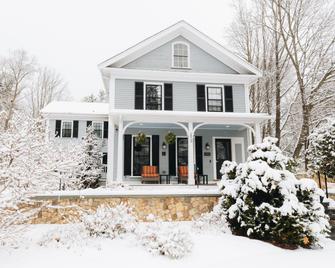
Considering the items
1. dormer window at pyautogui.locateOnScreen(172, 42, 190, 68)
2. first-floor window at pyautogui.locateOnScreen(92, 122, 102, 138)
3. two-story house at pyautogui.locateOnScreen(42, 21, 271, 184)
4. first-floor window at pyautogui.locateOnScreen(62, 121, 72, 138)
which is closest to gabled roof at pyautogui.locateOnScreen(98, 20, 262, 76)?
two-story house at pyautogui.locateOnScreen(42, 21, 271, 184)

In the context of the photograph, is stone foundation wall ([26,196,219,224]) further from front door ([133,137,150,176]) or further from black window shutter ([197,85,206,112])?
black window shutter ([197,85,206,112])

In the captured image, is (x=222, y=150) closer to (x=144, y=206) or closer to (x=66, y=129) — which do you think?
(x=144, y=206)

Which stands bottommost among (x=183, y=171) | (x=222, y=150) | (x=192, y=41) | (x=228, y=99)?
(x=183, y=171)

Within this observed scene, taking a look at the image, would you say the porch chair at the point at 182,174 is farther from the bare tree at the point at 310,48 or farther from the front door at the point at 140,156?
the bare tree at the point at 310,48

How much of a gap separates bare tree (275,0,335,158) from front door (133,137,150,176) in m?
8.20

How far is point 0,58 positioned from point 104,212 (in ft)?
92.4

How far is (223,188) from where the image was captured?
7422mm

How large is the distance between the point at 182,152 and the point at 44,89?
21.4m

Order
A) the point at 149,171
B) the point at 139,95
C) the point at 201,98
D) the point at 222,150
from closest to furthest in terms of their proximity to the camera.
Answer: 1. the point at 149,171
2. the point at 139,95
3. the point at 201,98
4. the point at 222,150

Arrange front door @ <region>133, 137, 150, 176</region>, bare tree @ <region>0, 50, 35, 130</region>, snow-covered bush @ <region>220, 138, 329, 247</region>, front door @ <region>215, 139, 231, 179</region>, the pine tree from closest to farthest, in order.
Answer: snow-covered bush @ <region>220, 138, 329, 247</region> < front door @ <region>133, 137, 150, 176</region> < front door @ <region>215, 139, 231, 179</region> < the pine tree < bare tree @ <region>0, 50, 35, 130</region>

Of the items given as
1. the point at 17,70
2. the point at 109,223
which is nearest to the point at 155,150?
the point at 109,223

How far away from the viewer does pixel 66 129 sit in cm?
1714

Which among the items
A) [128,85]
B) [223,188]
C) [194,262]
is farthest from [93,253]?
[128,85]

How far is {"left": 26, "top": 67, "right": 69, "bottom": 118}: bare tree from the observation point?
2836cm
